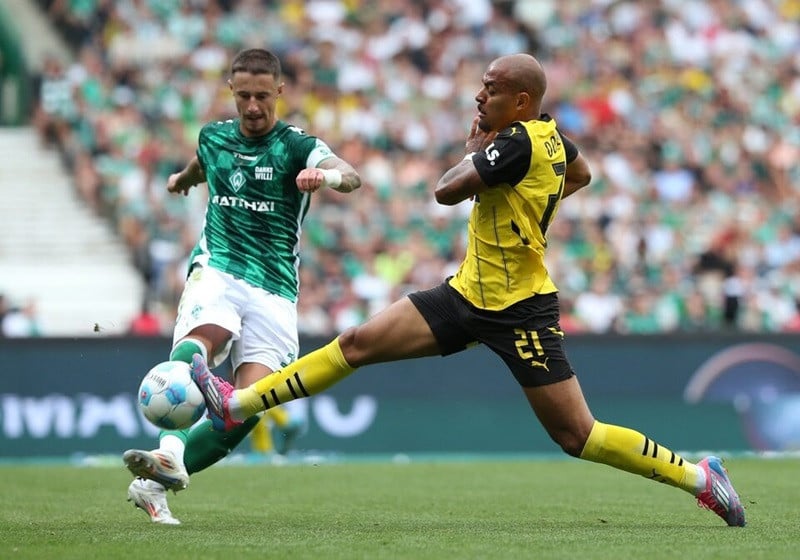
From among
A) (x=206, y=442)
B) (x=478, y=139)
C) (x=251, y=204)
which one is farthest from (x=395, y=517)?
(x=478, y=139)

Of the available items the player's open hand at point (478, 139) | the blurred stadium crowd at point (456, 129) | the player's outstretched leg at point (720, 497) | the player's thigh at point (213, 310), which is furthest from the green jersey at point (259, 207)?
the blurred stadium crowd at point (456, 129)

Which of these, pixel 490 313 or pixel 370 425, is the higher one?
pixel 490 313

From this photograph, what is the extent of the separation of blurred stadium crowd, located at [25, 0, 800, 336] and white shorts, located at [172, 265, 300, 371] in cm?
927

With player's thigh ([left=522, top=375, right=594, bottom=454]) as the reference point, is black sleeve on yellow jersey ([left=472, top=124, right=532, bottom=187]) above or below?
above

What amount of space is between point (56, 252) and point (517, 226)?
47.7ft

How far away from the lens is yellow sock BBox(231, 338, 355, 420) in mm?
8203

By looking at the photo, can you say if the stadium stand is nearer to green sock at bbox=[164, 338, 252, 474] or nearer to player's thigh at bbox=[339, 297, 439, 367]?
green sock at bbox=[164, 338, 252, 474]

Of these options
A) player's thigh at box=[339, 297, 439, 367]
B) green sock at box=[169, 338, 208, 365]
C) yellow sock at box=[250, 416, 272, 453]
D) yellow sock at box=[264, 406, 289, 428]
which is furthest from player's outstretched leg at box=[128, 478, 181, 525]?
yellow sock at box=[250, 416, 272, 453]

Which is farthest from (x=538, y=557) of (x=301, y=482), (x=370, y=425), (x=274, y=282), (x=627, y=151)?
(x=627, y=151)

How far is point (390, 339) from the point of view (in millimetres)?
8172

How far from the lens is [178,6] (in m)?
23.9

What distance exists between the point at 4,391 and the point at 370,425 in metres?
4.09

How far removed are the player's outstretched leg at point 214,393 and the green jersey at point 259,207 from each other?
0.93 m

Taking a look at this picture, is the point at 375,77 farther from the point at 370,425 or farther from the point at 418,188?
the point at 370,425
